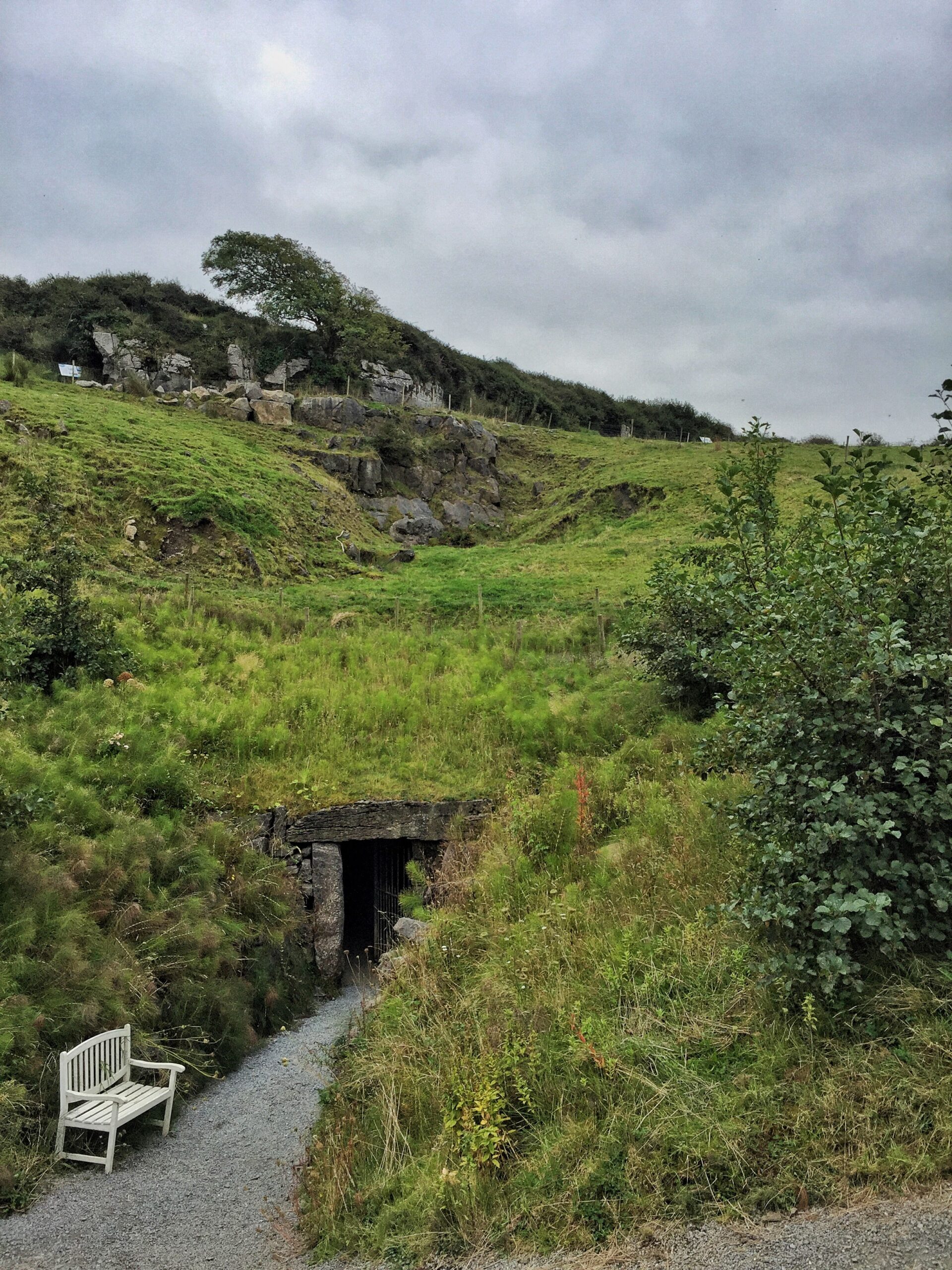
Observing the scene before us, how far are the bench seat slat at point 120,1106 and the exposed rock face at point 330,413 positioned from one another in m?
37.0

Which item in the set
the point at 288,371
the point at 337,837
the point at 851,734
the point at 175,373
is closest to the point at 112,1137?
the point at 337,837

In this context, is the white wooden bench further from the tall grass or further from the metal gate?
the metal gate

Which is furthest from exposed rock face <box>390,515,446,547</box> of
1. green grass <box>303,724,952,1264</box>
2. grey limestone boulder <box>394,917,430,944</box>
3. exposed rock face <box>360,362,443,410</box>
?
green grass <box>303,724,952,1264</box>

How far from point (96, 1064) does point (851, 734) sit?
7116 mm

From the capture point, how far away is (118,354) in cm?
4484

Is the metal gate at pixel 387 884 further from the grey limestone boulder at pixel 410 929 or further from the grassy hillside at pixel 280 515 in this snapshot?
the grassy hillside at pixel 280 515

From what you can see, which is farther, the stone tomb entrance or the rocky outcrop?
the rocky outcrop

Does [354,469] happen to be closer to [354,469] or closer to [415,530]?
[354,469]

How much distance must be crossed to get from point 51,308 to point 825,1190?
55802 millimetres

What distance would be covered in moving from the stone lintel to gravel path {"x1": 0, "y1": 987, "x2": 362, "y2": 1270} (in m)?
3.84

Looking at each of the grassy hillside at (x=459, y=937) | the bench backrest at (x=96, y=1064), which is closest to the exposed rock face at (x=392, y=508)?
the grassy hillside at (x=459, y=937)

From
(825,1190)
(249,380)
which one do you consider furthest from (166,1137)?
(249,380)

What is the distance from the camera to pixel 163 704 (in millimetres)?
13477

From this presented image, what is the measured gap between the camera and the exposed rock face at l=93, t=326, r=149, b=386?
145 ft
